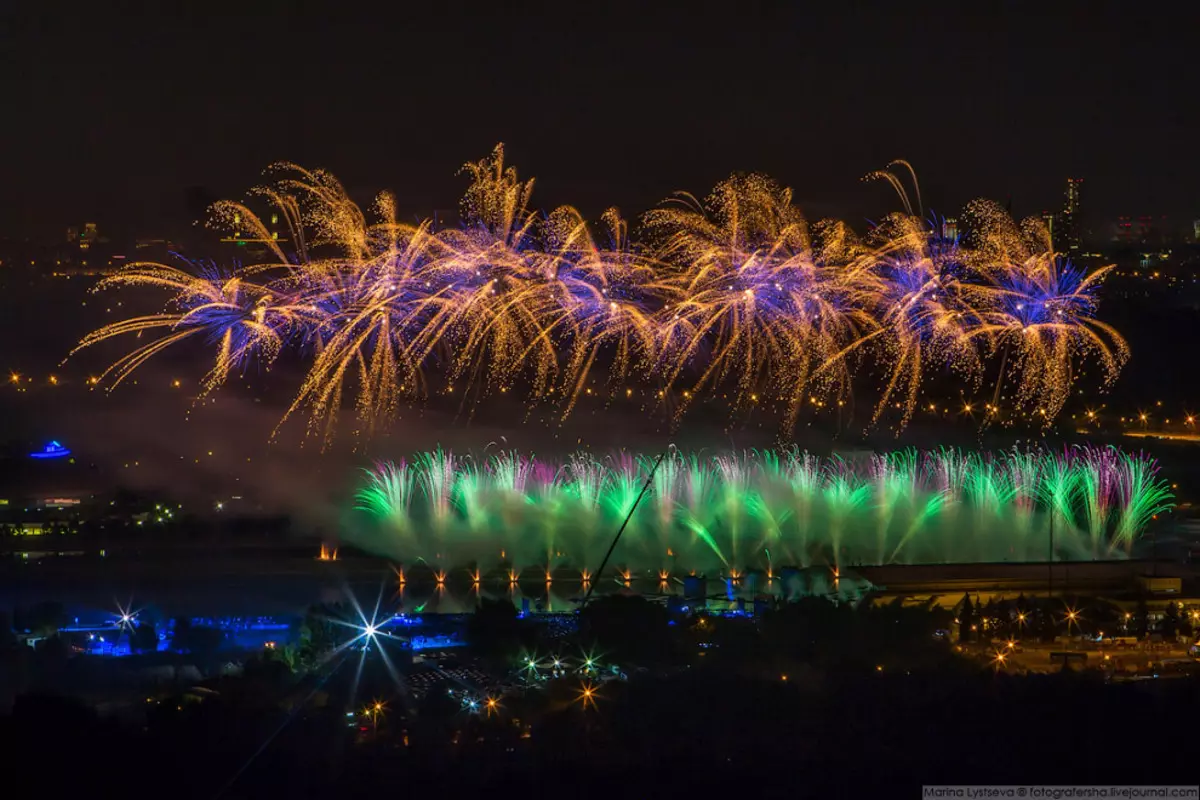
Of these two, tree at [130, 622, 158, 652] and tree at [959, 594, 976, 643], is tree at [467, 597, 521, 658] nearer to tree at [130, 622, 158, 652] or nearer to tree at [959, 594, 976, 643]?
tree at [130, 622, 158, 652]

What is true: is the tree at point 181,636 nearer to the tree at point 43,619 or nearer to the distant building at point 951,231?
the tree at point 43,619

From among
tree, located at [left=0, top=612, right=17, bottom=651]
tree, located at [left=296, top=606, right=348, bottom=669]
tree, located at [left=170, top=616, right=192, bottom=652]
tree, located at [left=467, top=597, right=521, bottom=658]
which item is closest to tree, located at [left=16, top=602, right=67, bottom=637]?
tree, located at [left=0, top=612, right=17, bottom=651]

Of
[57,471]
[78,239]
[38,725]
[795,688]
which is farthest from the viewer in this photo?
[78,239]

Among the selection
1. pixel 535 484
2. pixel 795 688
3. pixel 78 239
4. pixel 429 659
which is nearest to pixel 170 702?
pixel 429 659

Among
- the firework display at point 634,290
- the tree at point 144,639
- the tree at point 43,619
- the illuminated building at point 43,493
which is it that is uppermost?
the firework display at point 634,290

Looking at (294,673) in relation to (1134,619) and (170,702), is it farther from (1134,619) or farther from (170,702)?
(1134,619)

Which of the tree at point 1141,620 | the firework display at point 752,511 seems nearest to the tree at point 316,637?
the firework display at point 752,511

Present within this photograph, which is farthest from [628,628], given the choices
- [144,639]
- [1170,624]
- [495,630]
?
[1170,624]
